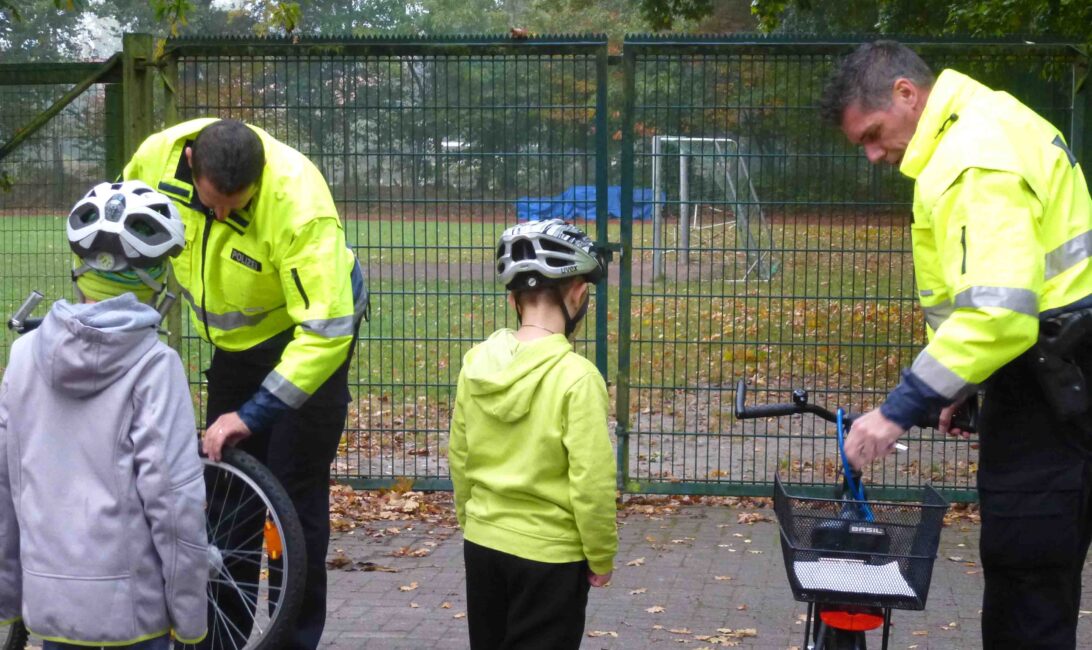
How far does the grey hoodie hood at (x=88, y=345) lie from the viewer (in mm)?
3346

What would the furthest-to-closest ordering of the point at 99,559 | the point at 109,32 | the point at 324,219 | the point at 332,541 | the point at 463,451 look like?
the point at 109,32
the point at 332,541
the point at 324,219
the point at 463,451
the point at 99,559

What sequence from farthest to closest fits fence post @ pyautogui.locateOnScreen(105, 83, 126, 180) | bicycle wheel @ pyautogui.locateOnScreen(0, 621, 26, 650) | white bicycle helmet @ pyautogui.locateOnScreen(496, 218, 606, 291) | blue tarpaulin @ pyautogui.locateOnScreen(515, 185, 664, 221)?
fence post @ pyautogui.locateOnScreen(105, 83, 126, 180) → blue tarpaulin @ pyautogui.locateOnScreen(515, 185, 664, 221) → bicycle wheel @ pyautogui.locateOnScreen(0, 621, 26, 650) → white bicycle helmet @ pyautogui.locateOnScreen(496, 218, 606, 291)

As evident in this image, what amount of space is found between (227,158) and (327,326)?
2.09 feet

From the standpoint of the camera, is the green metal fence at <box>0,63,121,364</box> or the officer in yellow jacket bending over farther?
the green metal fence at <box>0,63,121,364</box>

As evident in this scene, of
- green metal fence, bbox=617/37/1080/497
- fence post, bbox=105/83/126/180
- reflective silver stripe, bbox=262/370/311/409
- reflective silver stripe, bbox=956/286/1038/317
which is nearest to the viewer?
reflective silver stripe, bbox=956/286/1038/317

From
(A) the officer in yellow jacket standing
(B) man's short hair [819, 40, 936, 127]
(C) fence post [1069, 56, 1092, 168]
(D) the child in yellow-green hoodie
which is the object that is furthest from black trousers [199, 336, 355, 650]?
(C) fence post [1069, 56, 1092, 168]

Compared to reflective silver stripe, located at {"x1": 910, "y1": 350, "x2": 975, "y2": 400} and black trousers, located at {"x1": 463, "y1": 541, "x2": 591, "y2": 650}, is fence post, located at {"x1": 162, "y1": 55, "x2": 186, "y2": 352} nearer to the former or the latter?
black trousers, located at {"x1": 463, "y1": 541, "x2": 591, "y2": 650}

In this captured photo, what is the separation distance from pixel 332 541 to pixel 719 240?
2.88 metres

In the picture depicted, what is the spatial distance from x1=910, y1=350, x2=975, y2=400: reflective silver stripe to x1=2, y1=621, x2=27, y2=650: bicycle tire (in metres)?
2.99

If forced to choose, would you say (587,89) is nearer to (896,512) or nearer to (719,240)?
(719,240)

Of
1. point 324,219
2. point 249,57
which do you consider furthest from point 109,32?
point 324,219

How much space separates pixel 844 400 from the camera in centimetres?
795

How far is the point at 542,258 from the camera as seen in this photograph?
379 centimetres

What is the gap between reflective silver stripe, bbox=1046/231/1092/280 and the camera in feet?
11.5
